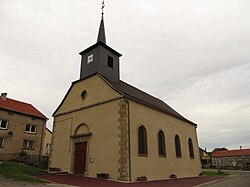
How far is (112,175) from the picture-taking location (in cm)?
1385

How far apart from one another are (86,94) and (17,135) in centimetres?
1508

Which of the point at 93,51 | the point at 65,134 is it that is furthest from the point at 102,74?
the point at 65,134

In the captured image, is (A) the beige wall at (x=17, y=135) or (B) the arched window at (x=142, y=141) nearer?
(B) the arched window at (x=142, y=141)

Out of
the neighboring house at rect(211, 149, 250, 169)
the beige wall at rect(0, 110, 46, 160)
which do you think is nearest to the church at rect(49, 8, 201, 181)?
the beige wall at rect(0, 110, 46, 160)

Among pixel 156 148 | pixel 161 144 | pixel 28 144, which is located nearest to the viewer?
pixel 156 148

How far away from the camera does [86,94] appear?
18.8 m

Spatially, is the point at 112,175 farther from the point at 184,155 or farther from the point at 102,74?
the point at 184,155

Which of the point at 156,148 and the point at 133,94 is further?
the point at 133,94

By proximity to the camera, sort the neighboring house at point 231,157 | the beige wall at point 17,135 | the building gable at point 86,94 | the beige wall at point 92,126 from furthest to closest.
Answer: the neighboring house at point 231,157 → the beige wall at point 17,135 → the building gable at point 86,94 → the beige wall at point 92,126

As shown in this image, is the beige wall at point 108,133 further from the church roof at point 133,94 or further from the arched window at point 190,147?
the arched window at point 190,147

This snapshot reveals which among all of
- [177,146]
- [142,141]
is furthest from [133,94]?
[177,146]

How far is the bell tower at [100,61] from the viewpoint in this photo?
19.5 m

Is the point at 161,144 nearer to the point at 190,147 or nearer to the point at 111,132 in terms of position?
the point at 111,132

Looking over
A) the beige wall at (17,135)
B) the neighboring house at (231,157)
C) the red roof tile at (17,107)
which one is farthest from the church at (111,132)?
the neighboring house at (231,157)
